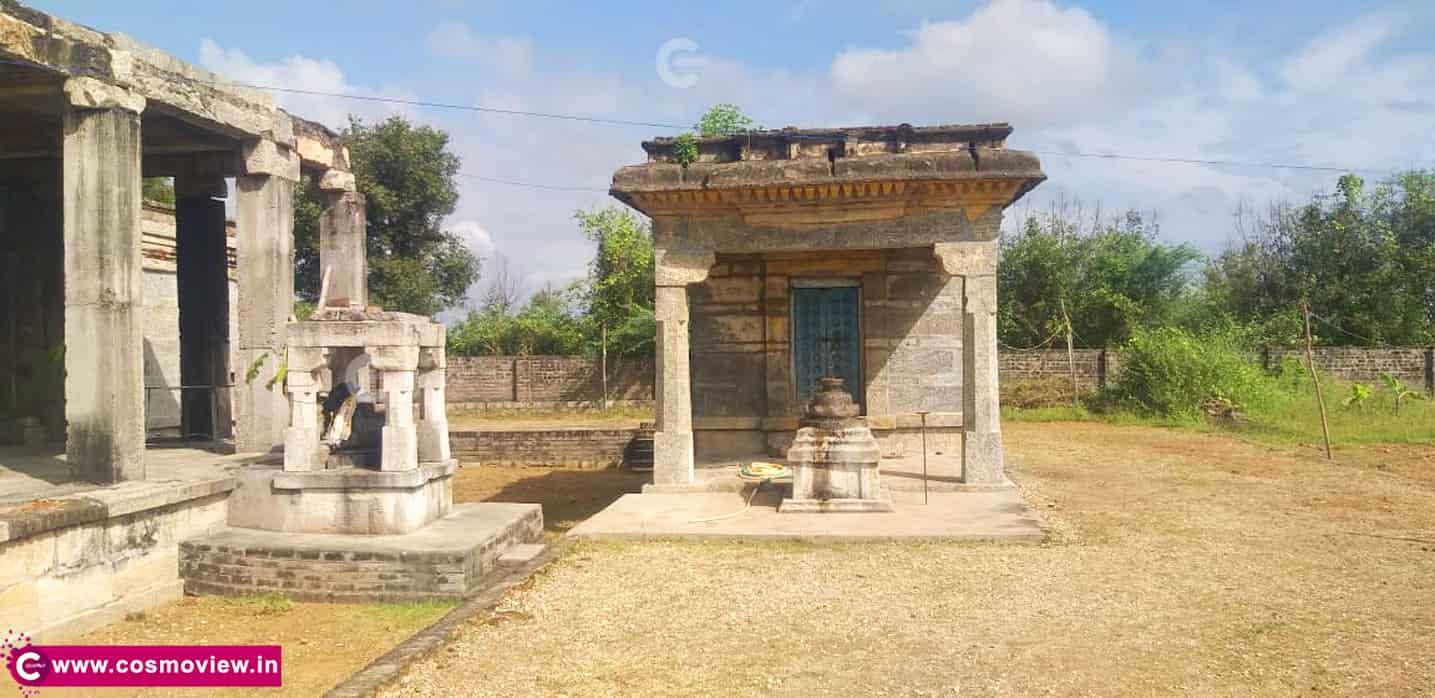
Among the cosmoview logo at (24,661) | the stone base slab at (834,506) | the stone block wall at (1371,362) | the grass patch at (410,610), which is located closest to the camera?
the cosmoview logo at (24,661)

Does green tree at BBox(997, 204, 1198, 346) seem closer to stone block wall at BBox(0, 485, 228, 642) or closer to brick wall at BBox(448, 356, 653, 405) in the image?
brick wall at BBox(448, 356, 653, 405)

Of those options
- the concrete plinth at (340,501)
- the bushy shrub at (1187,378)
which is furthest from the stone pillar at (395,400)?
the bushy shrub at (1187,378)

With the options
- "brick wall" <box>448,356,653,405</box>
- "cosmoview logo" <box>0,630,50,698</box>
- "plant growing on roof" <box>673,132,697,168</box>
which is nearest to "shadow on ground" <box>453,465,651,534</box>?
"plant growing on roof" <box>673,132,697,168</box>

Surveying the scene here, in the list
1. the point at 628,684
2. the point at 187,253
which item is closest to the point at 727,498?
the point at 628,684

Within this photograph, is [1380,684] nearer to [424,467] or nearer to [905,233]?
[905,233]

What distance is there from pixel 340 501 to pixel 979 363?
21.0 feet

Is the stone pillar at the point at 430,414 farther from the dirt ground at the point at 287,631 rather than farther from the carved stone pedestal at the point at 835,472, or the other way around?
the carved stone pedestal at the point at 835,472

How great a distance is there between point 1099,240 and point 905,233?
19445mm

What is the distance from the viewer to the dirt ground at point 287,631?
20.0ft

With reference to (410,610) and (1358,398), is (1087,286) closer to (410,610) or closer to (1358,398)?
(1358,398)

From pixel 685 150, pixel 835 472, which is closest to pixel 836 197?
pixel 685 150

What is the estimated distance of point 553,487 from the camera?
48.5 ft

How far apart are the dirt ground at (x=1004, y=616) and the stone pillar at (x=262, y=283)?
5.26 meters

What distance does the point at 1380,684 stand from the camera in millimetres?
4602
